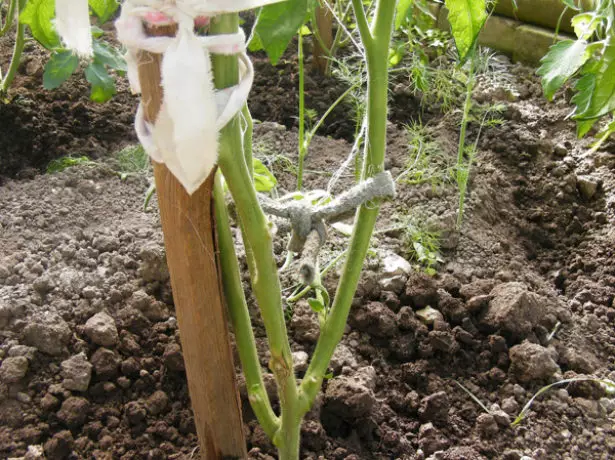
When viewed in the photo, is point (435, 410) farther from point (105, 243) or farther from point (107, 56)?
point (107, 56)

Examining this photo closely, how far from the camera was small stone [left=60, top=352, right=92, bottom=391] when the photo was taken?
1.07 m

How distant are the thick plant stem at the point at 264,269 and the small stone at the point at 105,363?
332mm

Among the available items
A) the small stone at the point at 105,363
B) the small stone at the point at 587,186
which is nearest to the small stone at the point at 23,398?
the small stone at the point at 105,363

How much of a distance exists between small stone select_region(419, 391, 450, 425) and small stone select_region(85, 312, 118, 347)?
543mm

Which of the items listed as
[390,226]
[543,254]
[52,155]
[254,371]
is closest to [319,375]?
Answer: [254,371]

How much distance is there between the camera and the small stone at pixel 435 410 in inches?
45.3

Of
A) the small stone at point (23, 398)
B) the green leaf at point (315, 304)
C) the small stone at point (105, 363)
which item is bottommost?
the small stone at point (23, 398)

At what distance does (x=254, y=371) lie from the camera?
899mm

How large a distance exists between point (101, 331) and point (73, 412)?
5.4 inches

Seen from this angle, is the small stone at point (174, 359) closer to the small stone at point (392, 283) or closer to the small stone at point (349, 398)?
the small stone at point (349, 398)

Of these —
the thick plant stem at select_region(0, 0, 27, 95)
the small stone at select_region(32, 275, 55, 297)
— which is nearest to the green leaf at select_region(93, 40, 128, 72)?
the thick plant stem at select_region(0, 0, 27, 95)

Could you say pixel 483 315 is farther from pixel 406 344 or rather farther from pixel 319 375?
pixel 319 375

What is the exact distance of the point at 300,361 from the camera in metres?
1.16

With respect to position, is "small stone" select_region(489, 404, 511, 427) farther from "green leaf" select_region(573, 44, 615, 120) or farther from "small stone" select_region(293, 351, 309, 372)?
"green leaf" select_region(573, 44, 615, 120)
